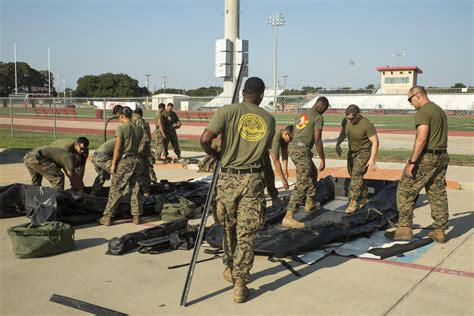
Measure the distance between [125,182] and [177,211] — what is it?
0.95 meters

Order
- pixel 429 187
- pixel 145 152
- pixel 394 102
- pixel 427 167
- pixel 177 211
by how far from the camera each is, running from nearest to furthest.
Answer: pixel 427 167 → pixel 429 187 → pixel 177 211 → pixel 145 152 → pixel 394 102

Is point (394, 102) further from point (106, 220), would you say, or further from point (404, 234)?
point (106, 220)

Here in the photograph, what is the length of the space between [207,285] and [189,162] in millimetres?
8431

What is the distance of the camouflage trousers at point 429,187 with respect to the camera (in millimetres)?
5980

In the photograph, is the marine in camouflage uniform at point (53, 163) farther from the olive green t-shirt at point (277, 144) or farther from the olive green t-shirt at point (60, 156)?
the olive green t-shirt at point (277, 144)

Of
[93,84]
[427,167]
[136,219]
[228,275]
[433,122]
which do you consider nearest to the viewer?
[228,275]

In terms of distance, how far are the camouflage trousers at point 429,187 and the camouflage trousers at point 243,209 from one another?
102 inches

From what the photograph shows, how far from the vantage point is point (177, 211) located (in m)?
7.32

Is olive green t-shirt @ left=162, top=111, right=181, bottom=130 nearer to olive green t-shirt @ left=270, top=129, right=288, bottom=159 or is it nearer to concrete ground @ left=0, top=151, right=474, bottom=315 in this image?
olive green t-shirt @ left=270, top=129, right=288, bottom=159

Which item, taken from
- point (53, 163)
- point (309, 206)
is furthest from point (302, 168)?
point (53, 163)

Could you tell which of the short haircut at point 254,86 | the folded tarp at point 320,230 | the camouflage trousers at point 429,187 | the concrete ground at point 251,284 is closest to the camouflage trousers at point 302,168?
the folded tarp at point 320,230

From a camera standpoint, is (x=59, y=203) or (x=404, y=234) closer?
(x=404, y=234)

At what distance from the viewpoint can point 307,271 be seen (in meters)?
5.08

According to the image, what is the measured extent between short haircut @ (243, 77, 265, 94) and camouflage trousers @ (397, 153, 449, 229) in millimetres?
2685
